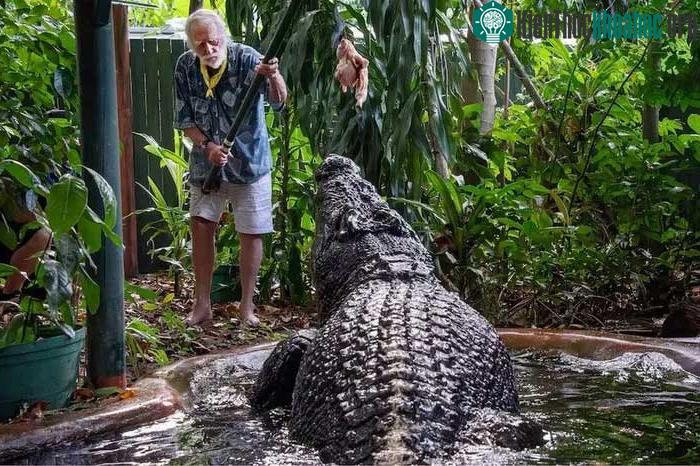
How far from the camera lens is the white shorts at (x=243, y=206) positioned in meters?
5.15

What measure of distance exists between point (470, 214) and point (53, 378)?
2830 millimetres

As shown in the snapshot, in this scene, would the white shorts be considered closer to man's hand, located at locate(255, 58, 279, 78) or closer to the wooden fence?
man's hand, located at locate(255, 58, 279, 78)

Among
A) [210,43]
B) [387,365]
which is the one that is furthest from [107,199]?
[210,43]

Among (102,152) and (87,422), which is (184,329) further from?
(87,422)

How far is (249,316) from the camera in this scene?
5.16 meters

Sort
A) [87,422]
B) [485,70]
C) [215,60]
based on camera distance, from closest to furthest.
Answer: [87,422] → [215,60] → [485,70]

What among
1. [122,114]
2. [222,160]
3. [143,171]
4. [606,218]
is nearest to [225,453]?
[222,160]

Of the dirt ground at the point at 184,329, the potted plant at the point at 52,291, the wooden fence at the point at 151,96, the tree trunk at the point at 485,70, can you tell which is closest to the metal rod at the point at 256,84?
the dirt ground at the point at 184,329

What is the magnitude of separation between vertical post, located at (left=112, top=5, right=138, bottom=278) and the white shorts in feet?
Answer: 5.02

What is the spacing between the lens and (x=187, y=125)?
16.5ft

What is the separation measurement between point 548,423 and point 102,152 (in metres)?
1.81

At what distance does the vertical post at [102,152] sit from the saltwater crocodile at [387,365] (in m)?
0.59

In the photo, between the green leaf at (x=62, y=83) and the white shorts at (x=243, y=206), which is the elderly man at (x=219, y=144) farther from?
the green leaf at (x=62, y=83)

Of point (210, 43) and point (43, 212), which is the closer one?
point (43, 212)
